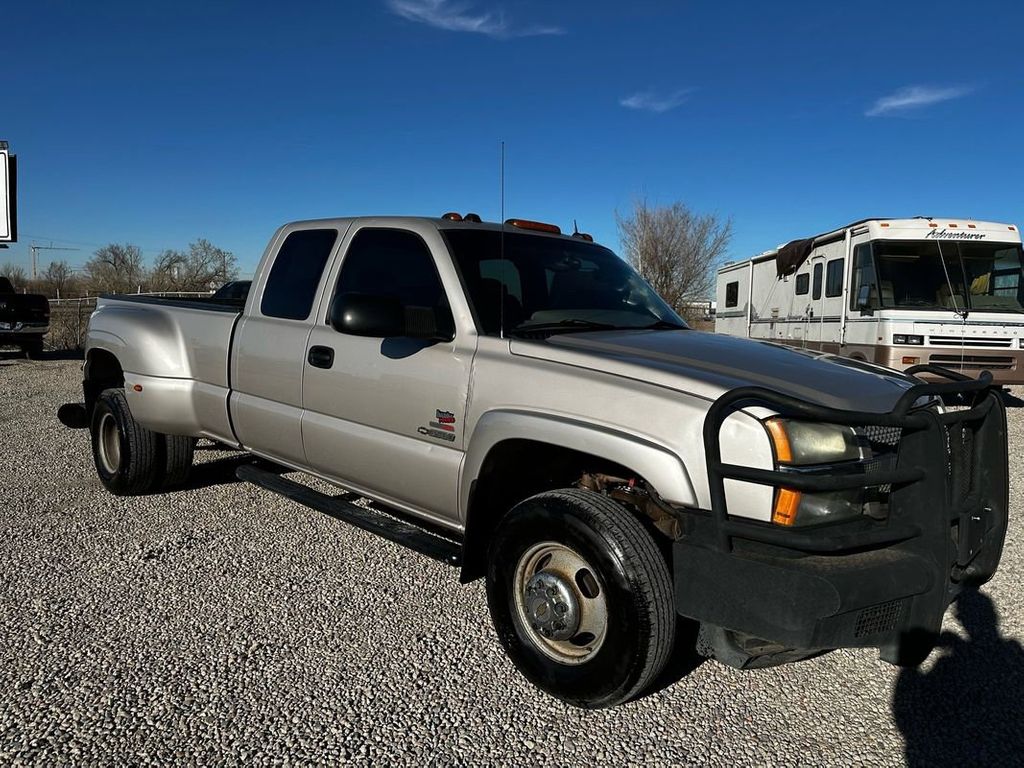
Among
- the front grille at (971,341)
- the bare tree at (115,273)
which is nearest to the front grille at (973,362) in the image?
the front grille at (971,341)

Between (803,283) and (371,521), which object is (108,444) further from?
(803,283)

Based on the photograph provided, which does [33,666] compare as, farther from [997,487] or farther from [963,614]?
[963,614]

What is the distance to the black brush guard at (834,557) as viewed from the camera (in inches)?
90.1

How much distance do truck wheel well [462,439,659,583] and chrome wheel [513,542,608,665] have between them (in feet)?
1.03

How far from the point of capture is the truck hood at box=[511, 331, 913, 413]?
2.69m

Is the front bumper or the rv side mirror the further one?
the front bumper

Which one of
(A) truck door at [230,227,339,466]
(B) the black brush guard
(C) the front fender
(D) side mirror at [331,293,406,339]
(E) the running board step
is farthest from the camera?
(A) truck door at [230,227,339,466]

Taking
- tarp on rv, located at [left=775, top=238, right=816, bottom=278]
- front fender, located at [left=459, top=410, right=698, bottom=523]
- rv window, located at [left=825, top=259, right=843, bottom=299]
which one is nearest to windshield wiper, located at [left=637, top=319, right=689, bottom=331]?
front fender, located at [left=459, top=410, right=698, bottom=523]

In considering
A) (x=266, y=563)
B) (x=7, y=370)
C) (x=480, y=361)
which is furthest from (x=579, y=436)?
(x=7, y=370)

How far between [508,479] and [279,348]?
175 cm

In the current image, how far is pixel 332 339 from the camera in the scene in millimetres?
3992

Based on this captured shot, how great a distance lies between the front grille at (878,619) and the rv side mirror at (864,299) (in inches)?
395

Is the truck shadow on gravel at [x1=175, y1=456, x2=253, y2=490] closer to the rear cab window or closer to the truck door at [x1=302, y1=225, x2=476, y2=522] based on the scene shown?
the rear cab window

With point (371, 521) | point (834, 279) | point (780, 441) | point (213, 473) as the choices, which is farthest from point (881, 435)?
point (834, 279)
